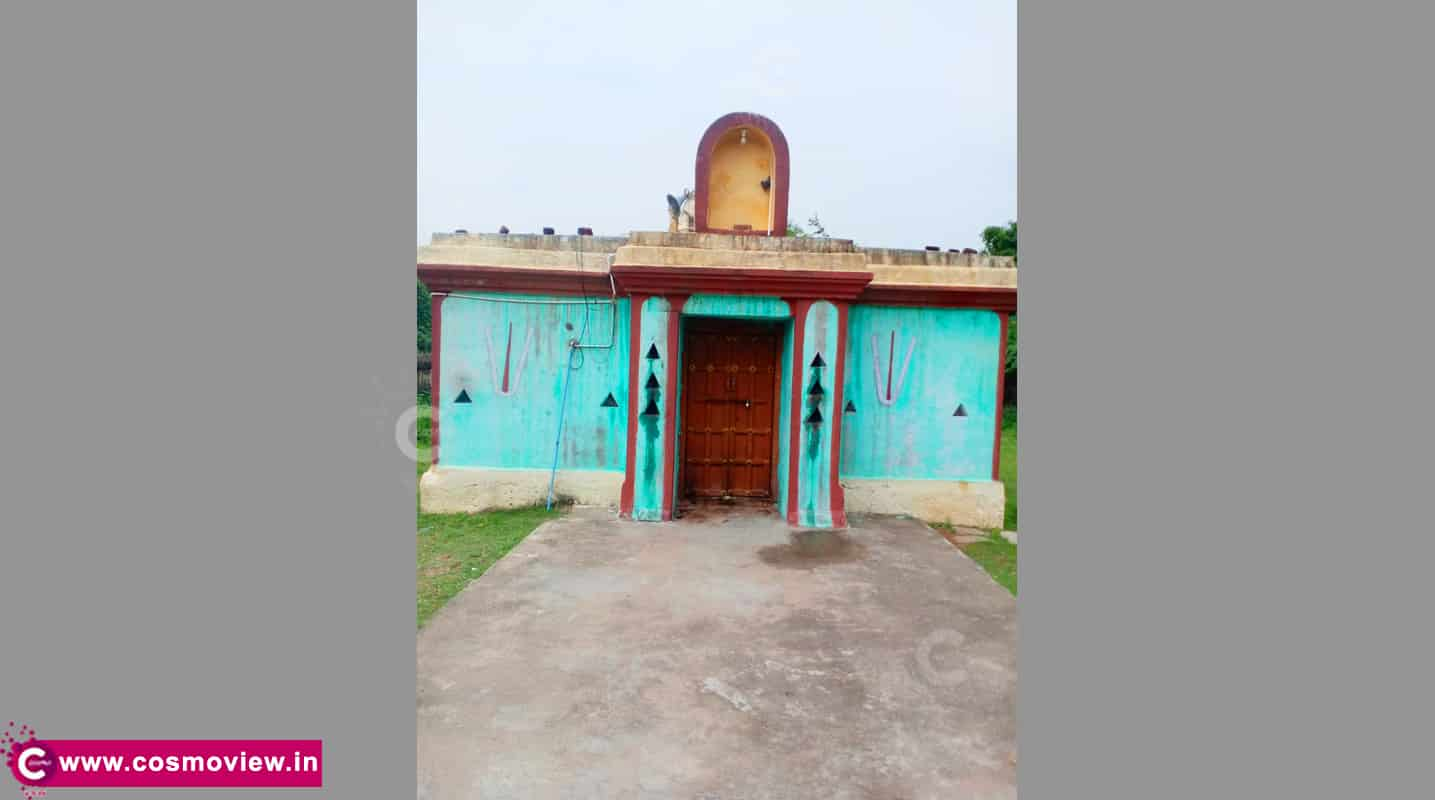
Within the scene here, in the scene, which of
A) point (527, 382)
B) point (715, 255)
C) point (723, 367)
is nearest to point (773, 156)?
point (715, 255)

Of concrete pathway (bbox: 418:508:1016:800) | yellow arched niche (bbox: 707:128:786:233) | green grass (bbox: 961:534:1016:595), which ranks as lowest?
green grass (bbox: 961:534:1016:595)

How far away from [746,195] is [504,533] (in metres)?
4.90

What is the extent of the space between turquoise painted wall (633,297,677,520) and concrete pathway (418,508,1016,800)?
53.8 inches

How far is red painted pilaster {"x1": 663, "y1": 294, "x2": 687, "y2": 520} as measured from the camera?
7.46 m

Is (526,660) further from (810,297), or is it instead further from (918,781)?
(810,297)

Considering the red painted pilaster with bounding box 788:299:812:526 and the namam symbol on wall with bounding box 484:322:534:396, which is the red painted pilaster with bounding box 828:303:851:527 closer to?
the red painted pilaster with bounding box 788:299:812:526

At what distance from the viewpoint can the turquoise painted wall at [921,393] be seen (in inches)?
328

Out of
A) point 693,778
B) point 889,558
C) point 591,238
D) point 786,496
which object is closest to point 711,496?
point 786,496

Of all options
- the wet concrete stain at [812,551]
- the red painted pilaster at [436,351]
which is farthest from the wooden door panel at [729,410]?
the red painted pilaster at [436,351]

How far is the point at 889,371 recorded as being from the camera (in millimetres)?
8328

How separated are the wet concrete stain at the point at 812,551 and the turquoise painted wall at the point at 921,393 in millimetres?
1558

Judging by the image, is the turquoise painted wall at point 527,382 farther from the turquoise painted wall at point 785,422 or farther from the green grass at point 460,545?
the turquoise painted wall at point 785,422

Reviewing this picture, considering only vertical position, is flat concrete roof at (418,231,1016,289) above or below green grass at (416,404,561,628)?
above

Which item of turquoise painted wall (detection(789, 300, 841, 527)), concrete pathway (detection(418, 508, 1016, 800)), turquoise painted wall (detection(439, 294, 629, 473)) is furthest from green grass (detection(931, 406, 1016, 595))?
turquoise painted wall (detection(439, 294, 629, 473))
